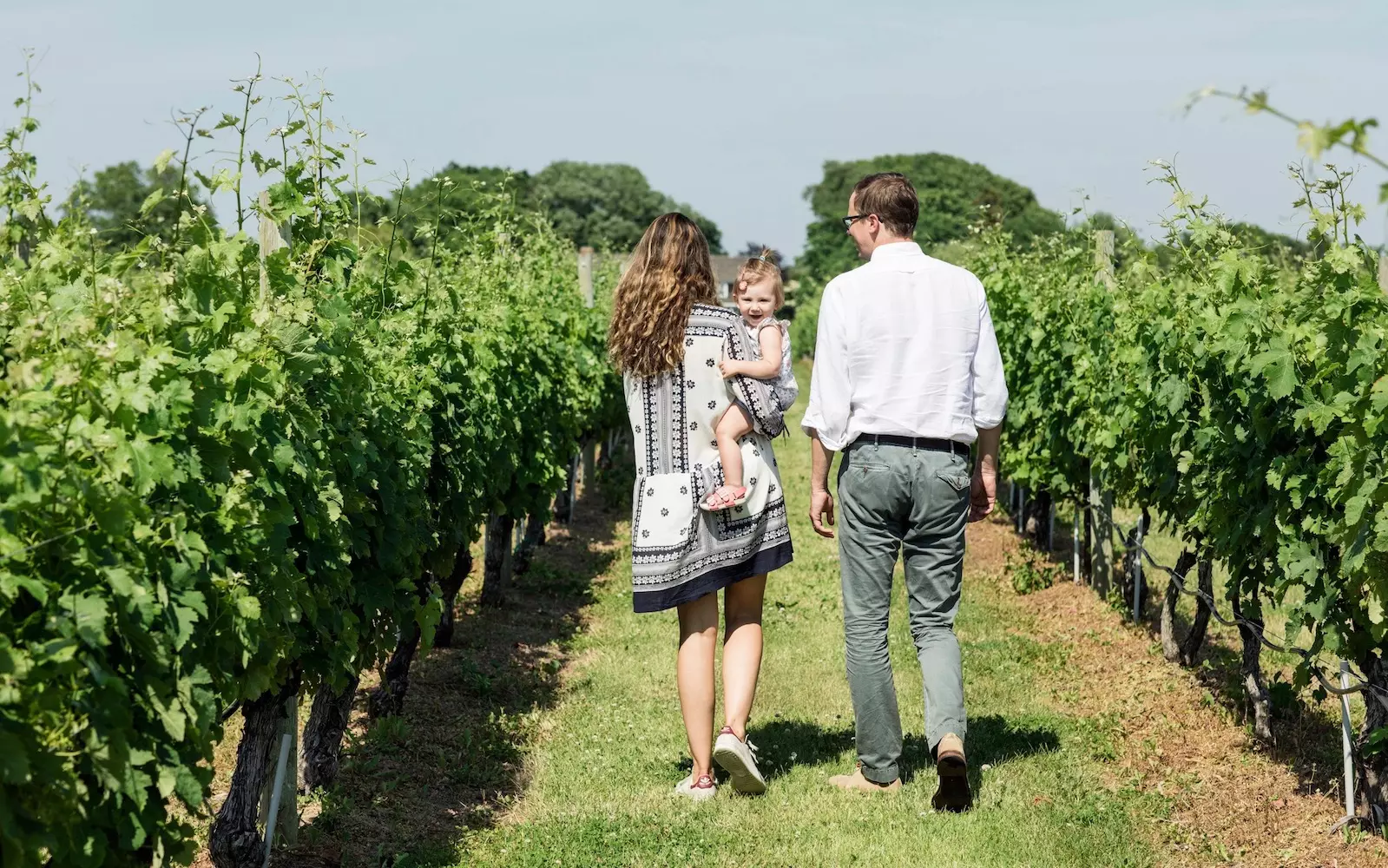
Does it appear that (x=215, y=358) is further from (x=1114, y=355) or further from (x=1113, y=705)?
(x=1114, y=355)

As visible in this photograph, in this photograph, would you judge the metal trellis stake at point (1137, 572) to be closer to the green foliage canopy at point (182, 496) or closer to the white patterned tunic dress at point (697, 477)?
the white patterned tunic dress at point (697, 477)

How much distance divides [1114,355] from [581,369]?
4.91m

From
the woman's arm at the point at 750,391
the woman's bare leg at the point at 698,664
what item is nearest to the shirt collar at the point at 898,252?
the woman's arm at the point at 750,391

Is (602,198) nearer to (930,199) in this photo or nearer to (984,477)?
(930,199)

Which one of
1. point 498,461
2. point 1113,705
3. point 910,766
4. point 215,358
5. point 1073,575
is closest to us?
point 215,358

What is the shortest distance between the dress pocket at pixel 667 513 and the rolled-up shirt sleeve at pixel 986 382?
1.04m

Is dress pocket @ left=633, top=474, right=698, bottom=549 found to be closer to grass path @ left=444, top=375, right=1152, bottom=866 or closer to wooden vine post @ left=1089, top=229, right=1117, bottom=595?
grass path @ left=444, top=375, right=1152, bottom=866

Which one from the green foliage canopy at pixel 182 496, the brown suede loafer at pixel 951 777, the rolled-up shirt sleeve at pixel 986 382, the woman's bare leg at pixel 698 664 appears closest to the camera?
→ the green foliage canopy at pixel 182 496

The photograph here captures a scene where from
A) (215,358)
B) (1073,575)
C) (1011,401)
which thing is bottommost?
A: (1073,575)

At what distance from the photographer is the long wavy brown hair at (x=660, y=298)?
511cm

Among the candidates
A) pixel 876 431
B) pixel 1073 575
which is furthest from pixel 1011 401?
pixel 876 431

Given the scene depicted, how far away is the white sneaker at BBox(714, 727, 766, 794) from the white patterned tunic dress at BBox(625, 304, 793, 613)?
1.70 feet

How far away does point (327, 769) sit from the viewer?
5516mm

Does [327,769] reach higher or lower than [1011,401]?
lower
